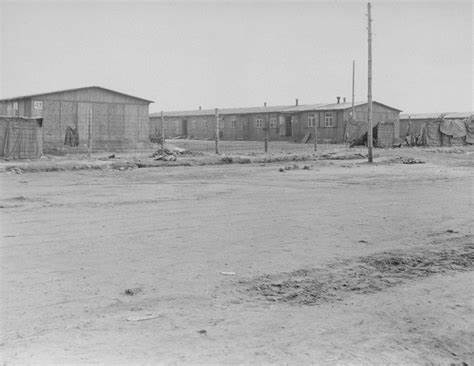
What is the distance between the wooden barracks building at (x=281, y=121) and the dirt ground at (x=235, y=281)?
3471 cm

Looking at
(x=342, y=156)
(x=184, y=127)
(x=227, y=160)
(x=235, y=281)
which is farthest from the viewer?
(x=184, y=127)

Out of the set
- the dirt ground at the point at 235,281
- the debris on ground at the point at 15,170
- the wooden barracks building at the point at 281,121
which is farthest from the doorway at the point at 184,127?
the dirt ground at the point at 235,281

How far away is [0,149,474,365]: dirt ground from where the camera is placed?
4.27m

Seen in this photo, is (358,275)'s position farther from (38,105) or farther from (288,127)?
(288,127)

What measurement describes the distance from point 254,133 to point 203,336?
5106 centimetres

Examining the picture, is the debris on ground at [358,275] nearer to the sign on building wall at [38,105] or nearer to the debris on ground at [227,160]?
the debris on ground at [227,160]

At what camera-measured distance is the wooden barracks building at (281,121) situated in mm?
48188

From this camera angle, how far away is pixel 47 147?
2969cm

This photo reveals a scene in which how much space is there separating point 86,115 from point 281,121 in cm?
2500

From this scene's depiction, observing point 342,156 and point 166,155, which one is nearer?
point 166,155

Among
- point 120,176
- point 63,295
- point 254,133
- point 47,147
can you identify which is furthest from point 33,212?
point 254,133

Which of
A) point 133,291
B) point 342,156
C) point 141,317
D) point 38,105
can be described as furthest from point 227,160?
point 141,317

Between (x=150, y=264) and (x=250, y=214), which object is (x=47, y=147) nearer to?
(x=250, y=214)

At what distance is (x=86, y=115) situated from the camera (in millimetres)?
31250
